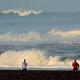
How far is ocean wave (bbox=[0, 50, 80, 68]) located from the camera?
3062 cm

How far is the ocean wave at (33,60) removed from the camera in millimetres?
30616

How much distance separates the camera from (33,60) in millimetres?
33000
